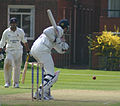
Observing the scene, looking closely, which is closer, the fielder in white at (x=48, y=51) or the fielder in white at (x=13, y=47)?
the fielder in white at (x=48, y=51)

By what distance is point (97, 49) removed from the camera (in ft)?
93.7

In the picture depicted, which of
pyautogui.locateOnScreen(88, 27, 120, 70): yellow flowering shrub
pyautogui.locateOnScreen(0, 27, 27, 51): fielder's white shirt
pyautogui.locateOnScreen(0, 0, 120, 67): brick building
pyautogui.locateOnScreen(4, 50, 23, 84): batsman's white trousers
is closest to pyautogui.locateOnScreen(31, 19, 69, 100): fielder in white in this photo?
pyautogui.locateOnScreen(0, 27, 27, 51): fielder's white shirt

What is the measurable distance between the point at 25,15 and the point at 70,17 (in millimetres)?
2681

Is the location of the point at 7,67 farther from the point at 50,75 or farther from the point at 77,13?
the point at 77,13

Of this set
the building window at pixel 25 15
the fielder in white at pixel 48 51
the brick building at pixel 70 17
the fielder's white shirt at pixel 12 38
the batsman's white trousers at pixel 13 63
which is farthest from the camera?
the building window at pixel 25 15

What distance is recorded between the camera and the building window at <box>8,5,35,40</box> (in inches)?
1226

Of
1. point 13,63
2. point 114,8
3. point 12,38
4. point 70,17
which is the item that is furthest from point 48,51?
point 114,8

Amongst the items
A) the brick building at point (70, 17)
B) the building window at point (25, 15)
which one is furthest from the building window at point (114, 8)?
the building window at point (25, 15)

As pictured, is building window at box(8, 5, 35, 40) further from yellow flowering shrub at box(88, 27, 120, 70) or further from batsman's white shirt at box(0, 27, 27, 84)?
batsman's white shirt at box(0, 27, 27, 84)

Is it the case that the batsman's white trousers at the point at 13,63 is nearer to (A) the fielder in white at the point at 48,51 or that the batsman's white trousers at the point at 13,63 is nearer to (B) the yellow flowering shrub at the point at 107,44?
(A) the fielder in white at the point at 48,51

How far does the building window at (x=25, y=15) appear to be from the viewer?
31141 mm

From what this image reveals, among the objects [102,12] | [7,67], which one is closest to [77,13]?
[102,12]

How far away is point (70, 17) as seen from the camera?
32.1 m

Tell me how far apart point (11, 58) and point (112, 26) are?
1556 centimetres
